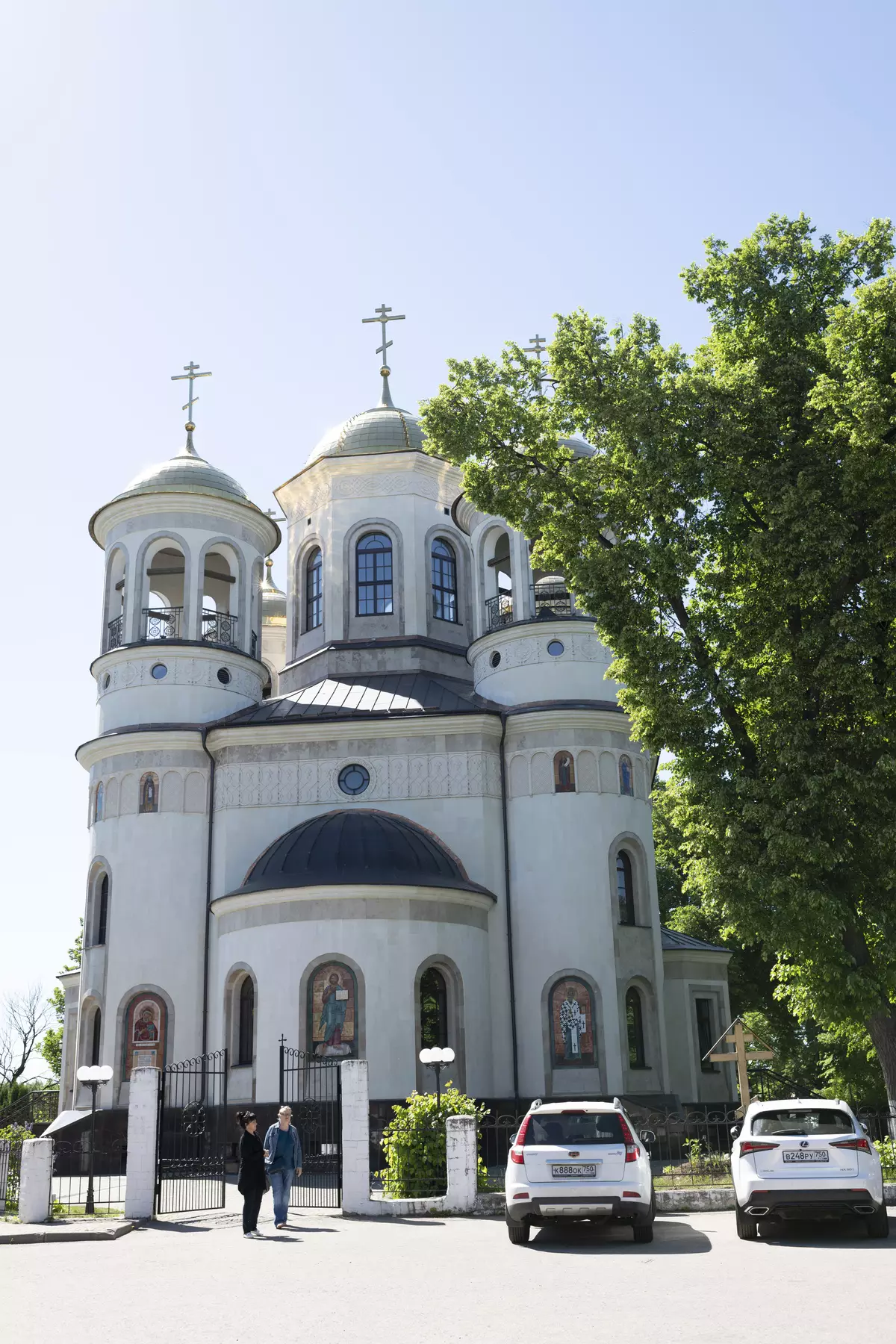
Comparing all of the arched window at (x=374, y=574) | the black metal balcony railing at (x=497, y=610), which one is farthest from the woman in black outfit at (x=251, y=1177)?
the arched window at (x=374, y=574)

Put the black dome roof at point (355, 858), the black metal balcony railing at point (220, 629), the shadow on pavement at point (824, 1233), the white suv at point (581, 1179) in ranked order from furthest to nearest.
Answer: the black metal balcony railing at point (220, 629) < the black dome roof at point (355, 858) < the white suv at point (581, 1179) < the shadow on pavement at point (824, 1233)

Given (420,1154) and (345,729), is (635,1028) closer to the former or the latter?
(345,729)

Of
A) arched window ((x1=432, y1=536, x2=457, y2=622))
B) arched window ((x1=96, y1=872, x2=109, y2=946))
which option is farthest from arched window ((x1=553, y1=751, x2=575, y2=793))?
arched window ((x1=96, y1=872, x2=109, y2=946))

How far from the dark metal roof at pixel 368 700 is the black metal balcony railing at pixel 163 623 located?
2.45 meters

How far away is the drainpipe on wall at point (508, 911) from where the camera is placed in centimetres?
2552

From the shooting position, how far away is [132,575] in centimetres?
2919

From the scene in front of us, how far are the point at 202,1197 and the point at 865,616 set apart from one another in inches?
471

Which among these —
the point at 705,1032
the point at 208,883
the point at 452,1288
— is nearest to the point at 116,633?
the point at 208,883

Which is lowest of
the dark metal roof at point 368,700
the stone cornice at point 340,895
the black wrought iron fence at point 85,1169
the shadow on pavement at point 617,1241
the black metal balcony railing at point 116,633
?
the shadow on pavement at point 617,1241

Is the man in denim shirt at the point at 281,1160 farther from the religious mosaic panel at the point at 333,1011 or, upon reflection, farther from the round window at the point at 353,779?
the round window at the point at 353,779

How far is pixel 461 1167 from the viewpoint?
15.2 m

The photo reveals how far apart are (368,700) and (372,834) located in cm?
412

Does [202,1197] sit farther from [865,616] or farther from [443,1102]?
[865,616]

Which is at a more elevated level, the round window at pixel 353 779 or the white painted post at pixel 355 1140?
the round window at pixel 353 779
